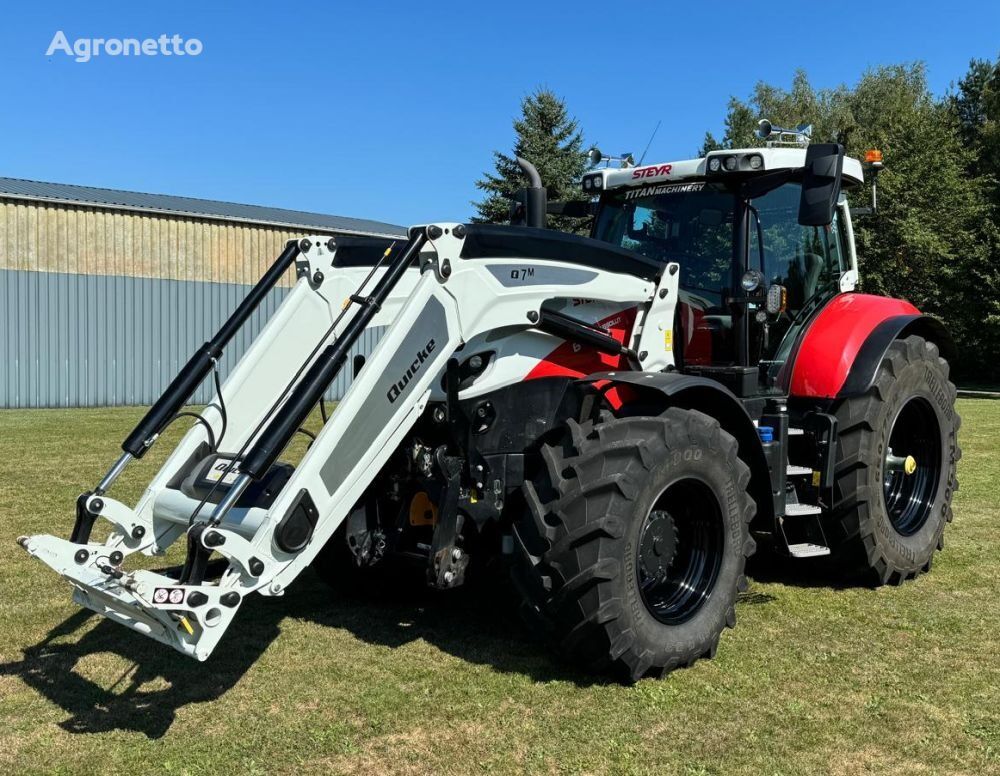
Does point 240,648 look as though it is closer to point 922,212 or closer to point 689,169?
point 689,169

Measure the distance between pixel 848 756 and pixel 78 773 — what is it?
2.86 m

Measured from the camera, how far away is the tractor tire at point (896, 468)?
226 inches

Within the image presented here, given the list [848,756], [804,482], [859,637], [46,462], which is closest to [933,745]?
[848,756]

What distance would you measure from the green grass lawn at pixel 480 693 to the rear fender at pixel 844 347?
1.28 m

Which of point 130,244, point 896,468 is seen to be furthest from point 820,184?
point 130,244

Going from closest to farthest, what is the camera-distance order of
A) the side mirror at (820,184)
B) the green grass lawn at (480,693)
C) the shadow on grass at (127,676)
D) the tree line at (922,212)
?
A: 1. the green grass lawn at (480,693)
2. the shadow on grass at (127,676)
3. the side mirror at (820,184)
4. the tree line at (922,212)

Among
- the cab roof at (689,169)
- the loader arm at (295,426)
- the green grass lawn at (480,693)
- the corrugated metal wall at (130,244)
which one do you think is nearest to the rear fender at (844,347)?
the cab roof at (689,169)

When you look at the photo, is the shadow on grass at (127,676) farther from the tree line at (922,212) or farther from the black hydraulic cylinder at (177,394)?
the tree line at (922,212)

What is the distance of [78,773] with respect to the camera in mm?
3410

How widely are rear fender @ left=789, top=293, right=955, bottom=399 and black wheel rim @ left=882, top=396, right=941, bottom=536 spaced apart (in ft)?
2.13

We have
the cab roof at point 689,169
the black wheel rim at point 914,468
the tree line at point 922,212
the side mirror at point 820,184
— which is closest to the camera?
the side mirror at point 820,184

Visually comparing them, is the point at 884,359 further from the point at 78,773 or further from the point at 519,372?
the point at 78,773

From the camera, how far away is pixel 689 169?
229 inches

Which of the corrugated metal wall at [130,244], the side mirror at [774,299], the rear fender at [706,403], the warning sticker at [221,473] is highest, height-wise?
the corrugated metal wall at [130,244]
